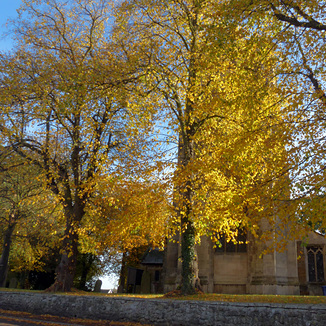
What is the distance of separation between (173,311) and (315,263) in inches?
722

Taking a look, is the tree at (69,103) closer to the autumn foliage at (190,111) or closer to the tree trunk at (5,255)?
the autumn foliage at (190,111)

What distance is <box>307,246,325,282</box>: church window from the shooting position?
23.9 metres

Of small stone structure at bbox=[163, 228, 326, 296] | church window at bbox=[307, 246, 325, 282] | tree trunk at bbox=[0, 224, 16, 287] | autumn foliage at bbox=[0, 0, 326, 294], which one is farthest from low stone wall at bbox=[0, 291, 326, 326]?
church window at bbox=[307, 246, 325, 282]

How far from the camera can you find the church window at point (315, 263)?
23895mm

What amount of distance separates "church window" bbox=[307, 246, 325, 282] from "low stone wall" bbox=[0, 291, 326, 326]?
59.2ft

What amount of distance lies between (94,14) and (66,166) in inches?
→ 362

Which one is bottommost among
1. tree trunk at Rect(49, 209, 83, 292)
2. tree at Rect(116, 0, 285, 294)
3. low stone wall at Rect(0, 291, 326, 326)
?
low stone wall at Rect(0, 291, 326, 326)

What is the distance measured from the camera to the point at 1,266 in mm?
25016

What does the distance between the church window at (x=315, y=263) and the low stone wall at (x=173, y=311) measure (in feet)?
59.2

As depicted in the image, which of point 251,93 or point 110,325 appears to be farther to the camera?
point 251,93

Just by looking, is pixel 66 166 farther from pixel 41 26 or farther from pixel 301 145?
pixel 301 145

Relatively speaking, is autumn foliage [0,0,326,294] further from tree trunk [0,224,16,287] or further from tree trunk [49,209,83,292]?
tree trunk [0,224,16,287]

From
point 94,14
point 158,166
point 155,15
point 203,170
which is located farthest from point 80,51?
point 203,170

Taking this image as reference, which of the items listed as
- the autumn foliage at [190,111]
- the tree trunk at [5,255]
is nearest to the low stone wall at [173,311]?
the autumn foliage at [190,111]
